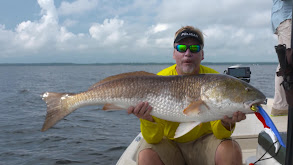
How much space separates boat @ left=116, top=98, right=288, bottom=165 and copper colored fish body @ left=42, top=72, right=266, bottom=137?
876 millimetres

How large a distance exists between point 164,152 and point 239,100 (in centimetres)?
116

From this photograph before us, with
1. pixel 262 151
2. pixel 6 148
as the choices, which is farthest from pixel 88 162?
pixel 262 151

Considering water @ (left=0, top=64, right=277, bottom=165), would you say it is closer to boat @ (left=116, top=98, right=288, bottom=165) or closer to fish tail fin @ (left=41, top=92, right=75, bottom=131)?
boat @ (left=116, top=98, right=288, bottom=165)

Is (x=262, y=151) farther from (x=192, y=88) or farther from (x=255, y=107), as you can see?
(x=192, y=88)

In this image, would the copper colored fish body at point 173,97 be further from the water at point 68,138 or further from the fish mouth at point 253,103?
the water at point 68,138

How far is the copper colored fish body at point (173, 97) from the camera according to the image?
9.61 ft

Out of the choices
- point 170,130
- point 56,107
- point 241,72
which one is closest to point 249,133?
point 241,72

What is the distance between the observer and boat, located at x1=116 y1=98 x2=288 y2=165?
3.47 metres

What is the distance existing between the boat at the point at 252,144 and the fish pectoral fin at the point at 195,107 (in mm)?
1076

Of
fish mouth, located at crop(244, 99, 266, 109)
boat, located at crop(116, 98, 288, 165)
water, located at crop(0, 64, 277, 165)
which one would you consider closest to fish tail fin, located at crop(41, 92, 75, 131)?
boat, located at crop(116, 98, 288, 165)

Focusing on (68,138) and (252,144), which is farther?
(68,138)

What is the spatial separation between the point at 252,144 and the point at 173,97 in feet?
9.46

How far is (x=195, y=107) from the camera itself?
9.57 feet

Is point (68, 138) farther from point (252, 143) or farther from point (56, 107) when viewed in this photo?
point (56, 107)
